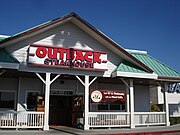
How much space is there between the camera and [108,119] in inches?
659

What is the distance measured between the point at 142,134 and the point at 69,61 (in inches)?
242

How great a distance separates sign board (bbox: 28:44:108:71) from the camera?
1523 cm

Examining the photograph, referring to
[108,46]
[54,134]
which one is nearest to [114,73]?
[108,46]

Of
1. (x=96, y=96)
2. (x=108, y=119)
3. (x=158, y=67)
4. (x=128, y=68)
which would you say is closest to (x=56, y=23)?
(x=96, y=96)

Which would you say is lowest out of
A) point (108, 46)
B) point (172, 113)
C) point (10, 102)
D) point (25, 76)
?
point (172, 113)

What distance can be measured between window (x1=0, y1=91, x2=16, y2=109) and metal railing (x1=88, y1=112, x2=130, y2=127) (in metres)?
5.47

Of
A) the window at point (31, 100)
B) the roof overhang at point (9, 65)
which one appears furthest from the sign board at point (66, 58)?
the window at point (31, 100)

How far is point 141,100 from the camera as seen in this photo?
69.3 feet

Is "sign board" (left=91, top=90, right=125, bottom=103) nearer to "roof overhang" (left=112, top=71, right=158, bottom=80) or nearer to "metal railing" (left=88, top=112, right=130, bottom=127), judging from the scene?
"metal railing" (left=88, top=112, right=130, bottom=127)

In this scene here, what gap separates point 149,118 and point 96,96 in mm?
4750

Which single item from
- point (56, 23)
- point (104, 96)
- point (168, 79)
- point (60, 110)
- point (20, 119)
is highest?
point (56, 23)

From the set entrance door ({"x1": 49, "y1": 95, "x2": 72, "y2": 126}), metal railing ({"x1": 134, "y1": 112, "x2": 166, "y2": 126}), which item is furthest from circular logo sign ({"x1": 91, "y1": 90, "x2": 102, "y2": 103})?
entrance door ({"x1": 49, "y1": 95, "x2": 72, "y2": 126})

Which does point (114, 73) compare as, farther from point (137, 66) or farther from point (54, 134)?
point (54, 134)

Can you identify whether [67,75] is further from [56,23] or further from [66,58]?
[56,23]
